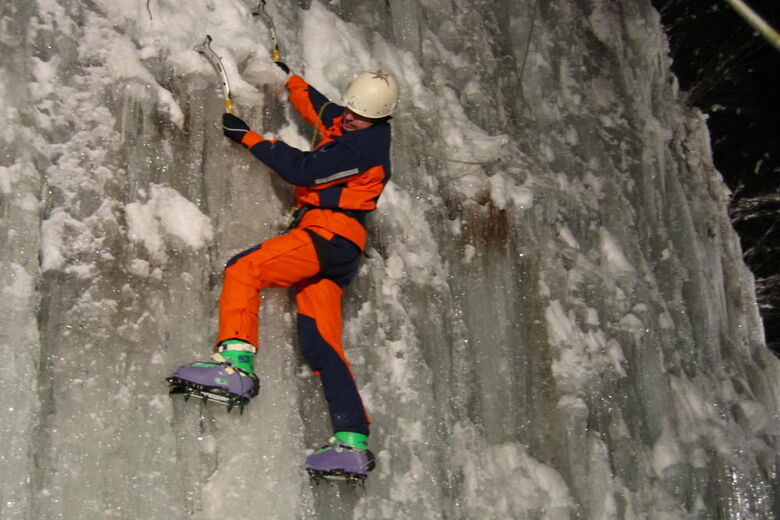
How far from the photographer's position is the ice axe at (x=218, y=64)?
12.0 feet

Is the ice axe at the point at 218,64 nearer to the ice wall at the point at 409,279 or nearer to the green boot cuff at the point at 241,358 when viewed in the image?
the ice wall at the point at 409,279

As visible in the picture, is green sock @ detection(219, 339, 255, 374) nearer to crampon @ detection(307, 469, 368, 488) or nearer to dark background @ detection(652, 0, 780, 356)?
crampon @ detection(307, 469, 368, 488)

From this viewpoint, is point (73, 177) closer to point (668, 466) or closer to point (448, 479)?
point (448, 479)

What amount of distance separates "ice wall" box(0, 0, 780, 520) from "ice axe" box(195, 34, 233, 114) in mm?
52

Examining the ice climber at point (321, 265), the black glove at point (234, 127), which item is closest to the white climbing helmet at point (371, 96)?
the ice climber at point (321, 265)

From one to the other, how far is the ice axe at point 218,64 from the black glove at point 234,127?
94 millimetres

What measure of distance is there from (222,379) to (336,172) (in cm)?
87

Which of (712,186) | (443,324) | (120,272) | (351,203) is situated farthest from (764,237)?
(120,272)

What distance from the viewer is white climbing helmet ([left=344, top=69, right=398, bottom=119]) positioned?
3436 mm

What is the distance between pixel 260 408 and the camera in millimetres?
3297

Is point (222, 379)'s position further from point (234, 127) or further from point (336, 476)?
point (234, 127)

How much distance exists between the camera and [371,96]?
3.43 metres

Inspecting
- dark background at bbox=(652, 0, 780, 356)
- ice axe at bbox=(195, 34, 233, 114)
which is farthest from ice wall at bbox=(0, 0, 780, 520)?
dark background at bbox=(652, 0, 780, 356)

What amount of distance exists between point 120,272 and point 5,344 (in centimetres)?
47
